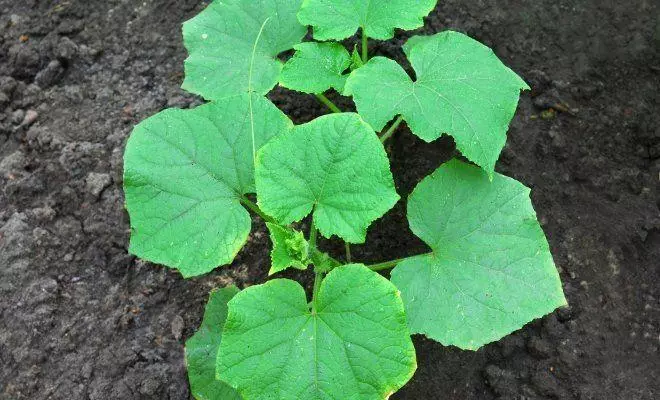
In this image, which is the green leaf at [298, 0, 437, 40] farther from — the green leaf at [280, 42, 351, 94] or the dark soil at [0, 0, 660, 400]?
the dark soil at [0, 0, 660, 400]

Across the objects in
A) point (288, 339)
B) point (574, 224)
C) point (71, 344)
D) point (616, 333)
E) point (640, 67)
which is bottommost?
point (71, 344)

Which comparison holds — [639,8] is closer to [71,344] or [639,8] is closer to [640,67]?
[640,67]

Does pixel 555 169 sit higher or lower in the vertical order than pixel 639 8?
lower

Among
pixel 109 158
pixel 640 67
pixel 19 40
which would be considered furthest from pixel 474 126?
pixel 19 40

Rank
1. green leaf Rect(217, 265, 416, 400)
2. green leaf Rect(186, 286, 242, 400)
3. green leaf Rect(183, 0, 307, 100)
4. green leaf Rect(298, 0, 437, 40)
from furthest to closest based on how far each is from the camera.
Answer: green leaf Rect(183, 0, 307, 100) < green leaf Rect(298, 0, 437, 40) < green leaf Rect(186, 286, 242, 400) < green leaf Rect(217, 265, 416, 400)

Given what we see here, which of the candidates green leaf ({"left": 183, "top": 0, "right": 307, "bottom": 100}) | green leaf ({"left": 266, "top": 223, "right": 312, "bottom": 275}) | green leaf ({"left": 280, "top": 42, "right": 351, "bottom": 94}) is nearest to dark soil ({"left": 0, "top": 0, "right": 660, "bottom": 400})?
green leaf ({"left": 183, "top": 0, "right": 307, "bottom": 100})

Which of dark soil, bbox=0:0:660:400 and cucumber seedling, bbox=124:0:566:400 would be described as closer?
cucumber seedling, bbox=124:0:566:400
